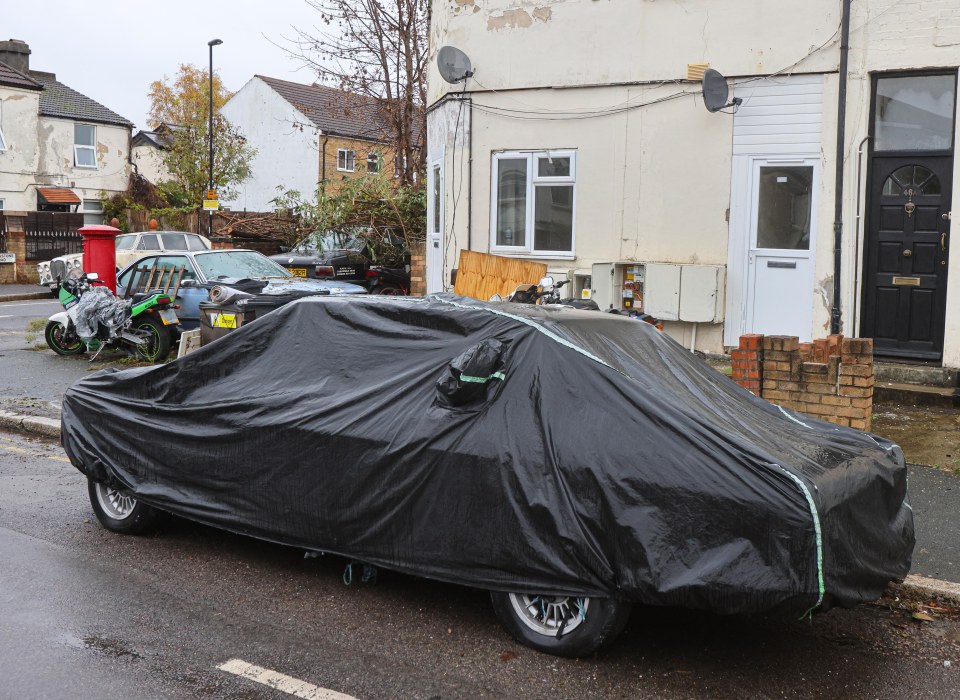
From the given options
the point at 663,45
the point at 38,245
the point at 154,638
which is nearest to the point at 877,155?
the point at 663,45

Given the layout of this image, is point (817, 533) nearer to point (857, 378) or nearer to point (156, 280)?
point (857, 378)

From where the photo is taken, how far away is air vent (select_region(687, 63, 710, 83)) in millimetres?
11203

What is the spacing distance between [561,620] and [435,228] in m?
10.4

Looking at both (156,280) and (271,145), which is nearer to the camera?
(156,280)

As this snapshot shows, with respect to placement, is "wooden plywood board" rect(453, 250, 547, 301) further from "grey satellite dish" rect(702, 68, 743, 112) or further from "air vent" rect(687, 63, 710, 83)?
"air vent" rect(687, 63, 710, 83)

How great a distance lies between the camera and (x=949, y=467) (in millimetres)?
7441

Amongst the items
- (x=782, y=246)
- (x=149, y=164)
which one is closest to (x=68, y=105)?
(x=149, y=164)

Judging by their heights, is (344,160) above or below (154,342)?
above

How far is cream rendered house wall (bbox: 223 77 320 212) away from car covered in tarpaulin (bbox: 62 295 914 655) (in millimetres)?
35995

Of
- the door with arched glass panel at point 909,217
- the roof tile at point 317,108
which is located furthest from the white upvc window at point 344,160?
the door with arched glass panel at point 909,217

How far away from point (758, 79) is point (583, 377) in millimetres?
7852

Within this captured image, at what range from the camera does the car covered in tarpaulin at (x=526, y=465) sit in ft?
12.8

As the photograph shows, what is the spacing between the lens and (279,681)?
405 centimetres

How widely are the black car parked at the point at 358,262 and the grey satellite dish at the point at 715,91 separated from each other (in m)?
8.80
